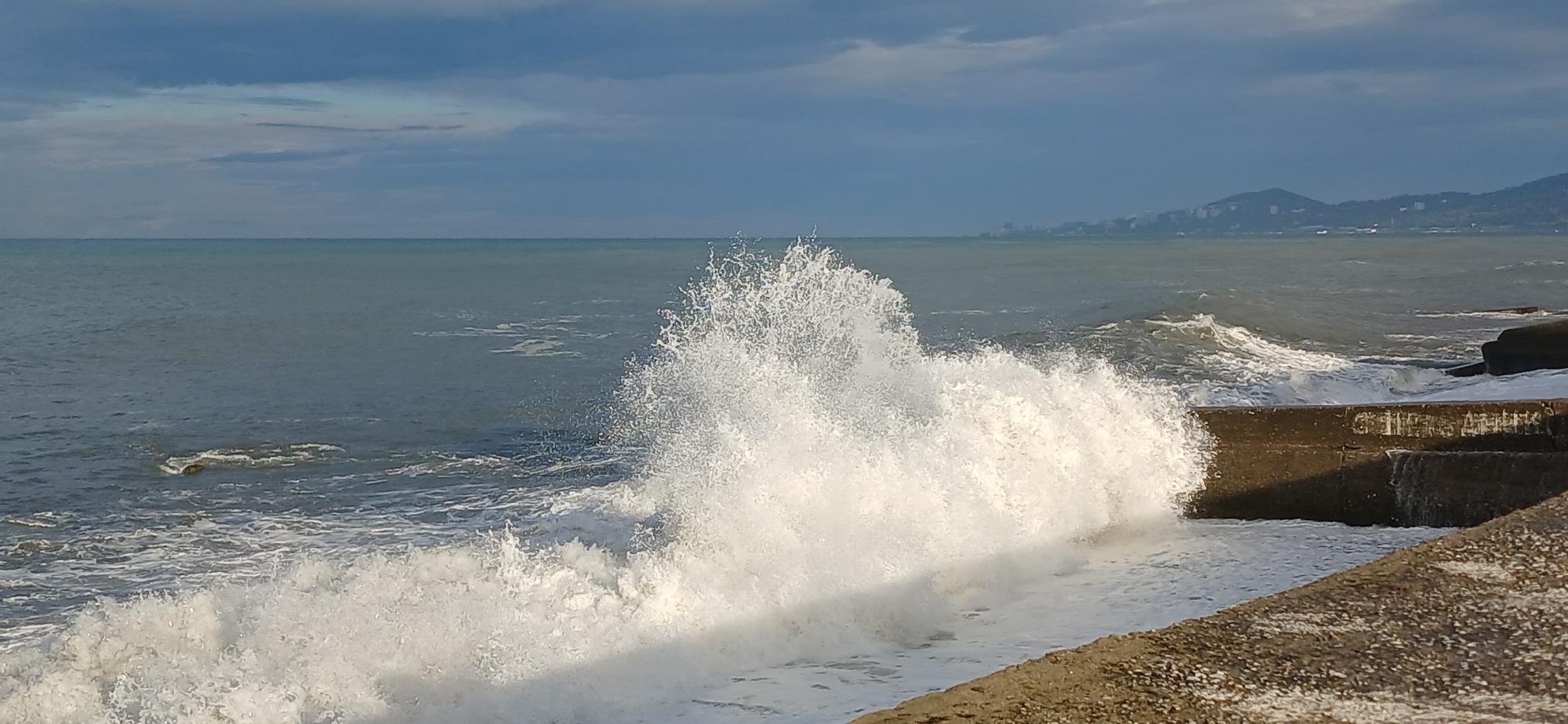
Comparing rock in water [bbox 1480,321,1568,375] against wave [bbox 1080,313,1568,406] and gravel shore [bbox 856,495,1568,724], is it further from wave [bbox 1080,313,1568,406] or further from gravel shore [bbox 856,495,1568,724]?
gravel shore [bbox 856,495,1568,724]

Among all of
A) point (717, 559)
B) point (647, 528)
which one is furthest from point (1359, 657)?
point (647, 528)

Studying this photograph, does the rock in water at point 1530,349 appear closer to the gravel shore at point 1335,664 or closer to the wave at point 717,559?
the wave at point 717,559

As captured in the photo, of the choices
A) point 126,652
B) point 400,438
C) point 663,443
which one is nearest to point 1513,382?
point 663,443

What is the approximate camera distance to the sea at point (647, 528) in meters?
6.85

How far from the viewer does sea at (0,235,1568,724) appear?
6848 mm

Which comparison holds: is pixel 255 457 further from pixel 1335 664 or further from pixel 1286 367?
pixel 1286 367

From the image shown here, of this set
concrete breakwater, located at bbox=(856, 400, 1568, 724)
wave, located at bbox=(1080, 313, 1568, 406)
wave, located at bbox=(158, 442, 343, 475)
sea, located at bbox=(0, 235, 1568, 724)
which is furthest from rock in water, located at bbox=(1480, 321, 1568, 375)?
wave, located at bbox=(158, 442, 343, 475)

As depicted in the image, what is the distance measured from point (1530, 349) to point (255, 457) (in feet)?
50.0

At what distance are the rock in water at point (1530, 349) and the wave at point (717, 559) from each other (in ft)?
23.5

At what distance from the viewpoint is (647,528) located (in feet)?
34.1

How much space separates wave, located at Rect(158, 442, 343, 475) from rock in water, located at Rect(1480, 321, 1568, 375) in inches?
564

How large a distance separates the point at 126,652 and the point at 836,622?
3996mm

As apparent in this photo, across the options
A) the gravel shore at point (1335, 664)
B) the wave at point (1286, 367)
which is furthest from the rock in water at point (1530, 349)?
the gravel shore at point (1335, 664)

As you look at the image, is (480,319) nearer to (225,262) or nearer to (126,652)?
(126,652)
